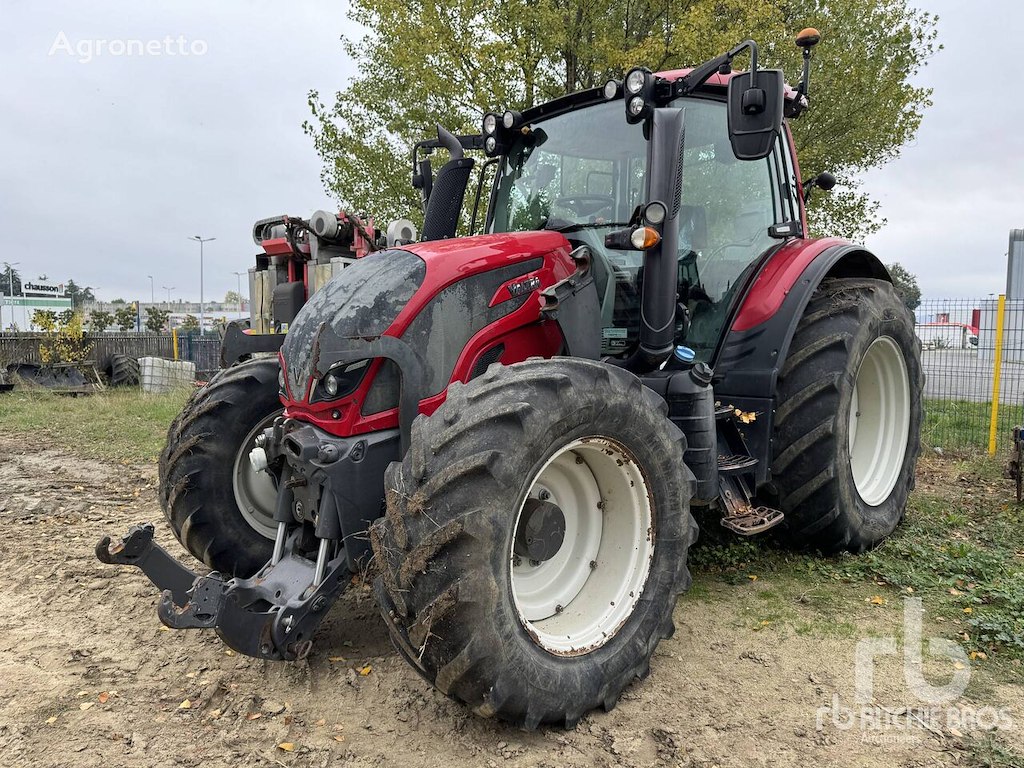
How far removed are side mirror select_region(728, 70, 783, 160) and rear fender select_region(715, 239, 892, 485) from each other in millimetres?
938

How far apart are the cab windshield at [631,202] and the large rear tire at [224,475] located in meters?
1.62

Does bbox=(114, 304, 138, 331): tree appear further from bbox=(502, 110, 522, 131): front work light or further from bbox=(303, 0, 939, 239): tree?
bbox=(502, 110, 522, 131): front work light

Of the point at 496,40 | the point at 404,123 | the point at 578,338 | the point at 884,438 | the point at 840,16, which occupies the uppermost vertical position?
the point at 840,16

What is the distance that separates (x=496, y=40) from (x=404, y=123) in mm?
1980

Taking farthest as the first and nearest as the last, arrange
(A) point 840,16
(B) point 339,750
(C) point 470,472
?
1. (A) point 840,16
2. (B) point 339,750
3. (C) point 470,472

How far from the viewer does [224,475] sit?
11.6 ft

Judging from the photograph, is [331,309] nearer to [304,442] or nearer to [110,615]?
[304,442]

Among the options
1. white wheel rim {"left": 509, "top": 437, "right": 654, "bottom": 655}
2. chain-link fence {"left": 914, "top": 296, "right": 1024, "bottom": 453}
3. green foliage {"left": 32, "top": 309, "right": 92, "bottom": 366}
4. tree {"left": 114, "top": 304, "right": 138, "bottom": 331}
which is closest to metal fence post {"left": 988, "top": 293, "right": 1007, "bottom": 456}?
chain-link fence {"left": 914, "top": 296, "right": 1024, "bottom": 453}

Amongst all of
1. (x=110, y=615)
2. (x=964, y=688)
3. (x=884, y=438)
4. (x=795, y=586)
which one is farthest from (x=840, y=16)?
(x=110, y=615)

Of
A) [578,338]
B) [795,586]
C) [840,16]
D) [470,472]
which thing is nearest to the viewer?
[470,472]

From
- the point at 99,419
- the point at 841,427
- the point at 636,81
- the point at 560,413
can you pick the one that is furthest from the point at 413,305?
the point at 99,419

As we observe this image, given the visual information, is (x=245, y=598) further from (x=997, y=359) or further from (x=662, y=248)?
(x=997, y=359)

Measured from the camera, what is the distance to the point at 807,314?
4.10 m

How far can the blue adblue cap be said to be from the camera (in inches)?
144
